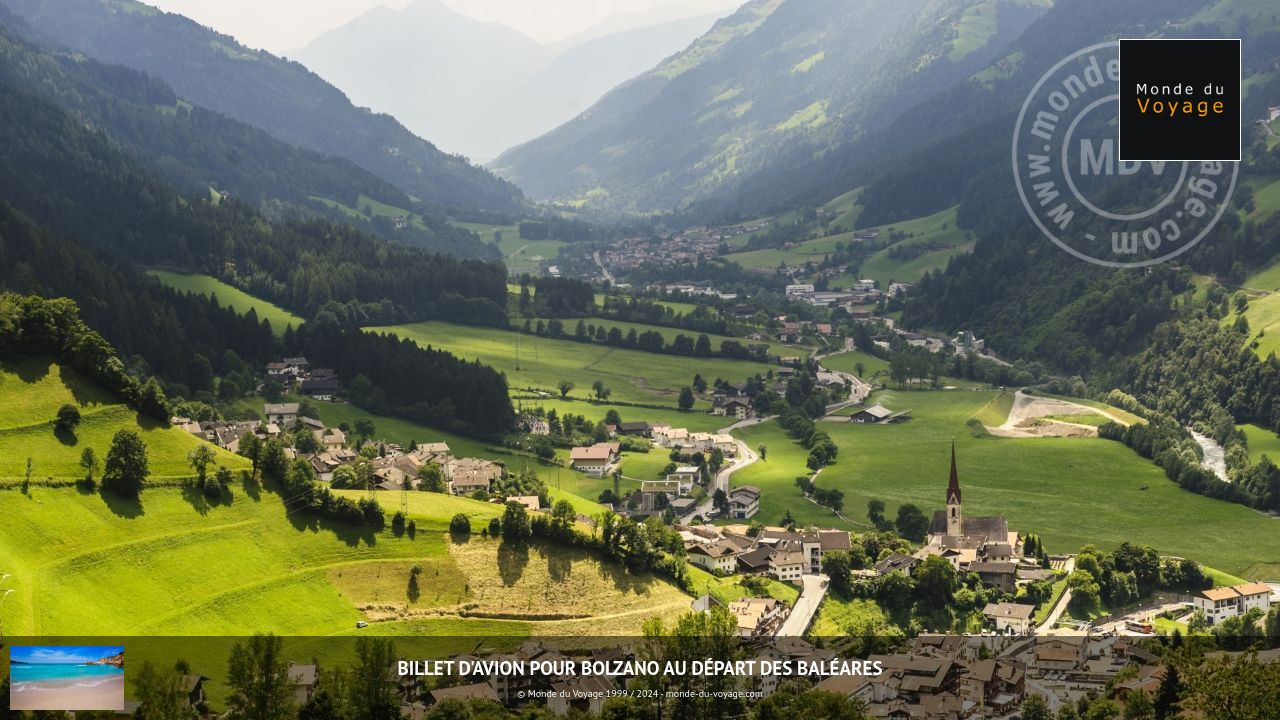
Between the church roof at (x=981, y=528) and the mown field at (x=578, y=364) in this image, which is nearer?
the church roof at (x=981, y=528)

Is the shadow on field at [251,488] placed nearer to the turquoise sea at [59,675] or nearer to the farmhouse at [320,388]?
the turquoise sea at [59,675]

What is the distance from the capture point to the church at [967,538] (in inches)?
3593

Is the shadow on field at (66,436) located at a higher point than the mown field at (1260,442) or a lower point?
higher

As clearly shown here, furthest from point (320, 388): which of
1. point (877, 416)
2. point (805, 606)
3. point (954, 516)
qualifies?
point (954, 516)

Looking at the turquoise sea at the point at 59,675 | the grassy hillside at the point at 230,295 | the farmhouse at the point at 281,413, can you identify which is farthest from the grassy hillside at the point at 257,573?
the grassy hillside at the point at 230,295

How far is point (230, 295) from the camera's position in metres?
156

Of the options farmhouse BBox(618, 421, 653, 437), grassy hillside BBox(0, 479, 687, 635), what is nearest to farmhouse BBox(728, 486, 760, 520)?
farmhouse BBox(618, 421, 653, 437)

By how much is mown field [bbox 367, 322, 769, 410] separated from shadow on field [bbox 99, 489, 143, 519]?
226 feet

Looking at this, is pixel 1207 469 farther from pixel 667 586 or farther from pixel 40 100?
pixel 40 100

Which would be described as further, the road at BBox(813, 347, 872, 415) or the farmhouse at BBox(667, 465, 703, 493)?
the road at BBox(813, 347, 872, 415)

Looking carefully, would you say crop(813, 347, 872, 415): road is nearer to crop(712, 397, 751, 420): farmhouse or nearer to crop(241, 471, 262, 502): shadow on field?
crop(712, 397, 751, 420): farmhouse

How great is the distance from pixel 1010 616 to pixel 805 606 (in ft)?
40.3

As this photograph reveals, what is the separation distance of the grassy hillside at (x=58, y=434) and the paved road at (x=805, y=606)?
1313 inches

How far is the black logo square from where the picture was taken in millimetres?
120294
